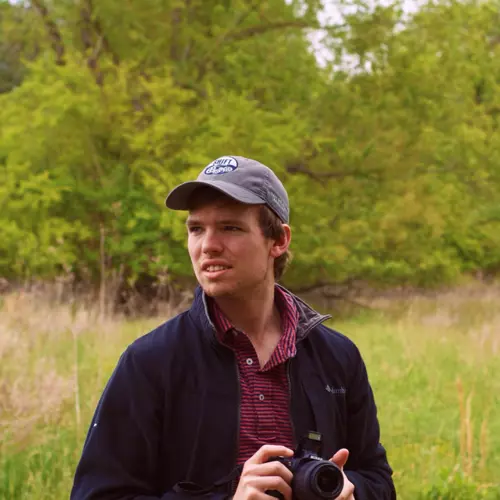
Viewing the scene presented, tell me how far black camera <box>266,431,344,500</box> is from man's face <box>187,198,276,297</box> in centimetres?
43

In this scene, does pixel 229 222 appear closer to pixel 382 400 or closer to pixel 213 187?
pixel 213 187

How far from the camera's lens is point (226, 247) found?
1993mm

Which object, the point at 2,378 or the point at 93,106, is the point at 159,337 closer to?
the point at 2,378

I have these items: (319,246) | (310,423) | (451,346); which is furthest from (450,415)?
(319,246)

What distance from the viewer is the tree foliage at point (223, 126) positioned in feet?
39.9

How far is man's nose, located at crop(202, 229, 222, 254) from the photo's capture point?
6.50 feet

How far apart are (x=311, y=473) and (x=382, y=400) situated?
4797 mm

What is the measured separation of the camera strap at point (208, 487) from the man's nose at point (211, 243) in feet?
1.75

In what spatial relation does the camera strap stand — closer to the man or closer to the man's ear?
the man

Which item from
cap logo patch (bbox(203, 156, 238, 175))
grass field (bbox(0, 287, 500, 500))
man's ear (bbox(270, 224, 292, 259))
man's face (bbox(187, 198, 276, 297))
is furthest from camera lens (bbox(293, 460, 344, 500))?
grass field (bbox(0, 287, 500, 500))

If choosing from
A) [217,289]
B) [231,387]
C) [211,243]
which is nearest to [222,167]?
[211,243]

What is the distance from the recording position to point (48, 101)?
12.0 metres

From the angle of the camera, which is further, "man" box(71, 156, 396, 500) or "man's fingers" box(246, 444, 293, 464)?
"man" box(71, 156, 396, 500)

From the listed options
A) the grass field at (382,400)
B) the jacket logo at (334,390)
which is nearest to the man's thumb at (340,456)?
the jacket logo at (334,390)
